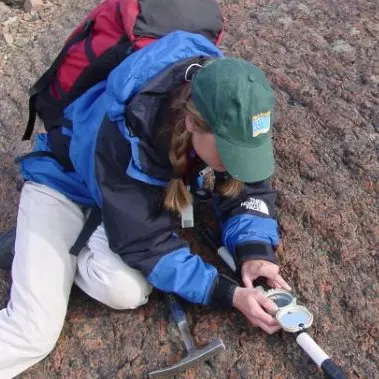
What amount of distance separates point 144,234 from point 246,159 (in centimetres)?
80

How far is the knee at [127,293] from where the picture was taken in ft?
11.8

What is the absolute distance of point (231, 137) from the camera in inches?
118

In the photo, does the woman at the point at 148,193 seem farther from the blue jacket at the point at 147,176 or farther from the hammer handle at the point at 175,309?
the hammer handle at the point at 175,309

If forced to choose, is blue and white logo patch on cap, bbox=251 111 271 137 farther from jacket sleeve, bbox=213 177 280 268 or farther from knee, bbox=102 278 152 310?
knee, bbox=102 278 152 310

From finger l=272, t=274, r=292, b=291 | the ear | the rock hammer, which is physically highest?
the ear

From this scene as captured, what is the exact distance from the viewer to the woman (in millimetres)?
3047

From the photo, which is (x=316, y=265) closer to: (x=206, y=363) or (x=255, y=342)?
(x=255, y=342)

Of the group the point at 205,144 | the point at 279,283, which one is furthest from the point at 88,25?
the point at 279,283

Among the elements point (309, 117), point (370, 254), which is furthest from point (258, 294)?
point (309, 117)

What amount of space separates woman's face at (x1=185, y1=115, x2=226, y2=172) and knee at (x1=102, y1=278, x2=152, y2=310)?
0.89 m

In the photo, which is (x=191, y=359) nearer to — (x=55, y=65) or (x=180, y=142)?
(x=180, y=142)

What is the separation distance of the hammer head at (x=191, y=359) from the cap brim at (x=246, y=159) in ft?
3.14

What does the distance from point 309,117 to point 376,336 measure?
5.90 ft

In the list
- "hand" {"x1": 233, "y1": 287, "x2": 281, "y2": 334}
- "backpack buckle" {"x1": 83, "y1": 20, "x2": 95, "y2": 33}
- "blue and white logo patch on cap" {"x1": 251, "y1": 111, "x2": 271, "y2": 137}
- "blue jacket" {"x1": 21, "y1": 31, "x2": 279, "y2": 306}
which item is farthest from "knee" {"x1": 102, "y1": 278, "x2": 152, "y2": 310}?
"backpack buckle" {"x1": 83, "y1": 20, "x2": 95, "y2": 33}
